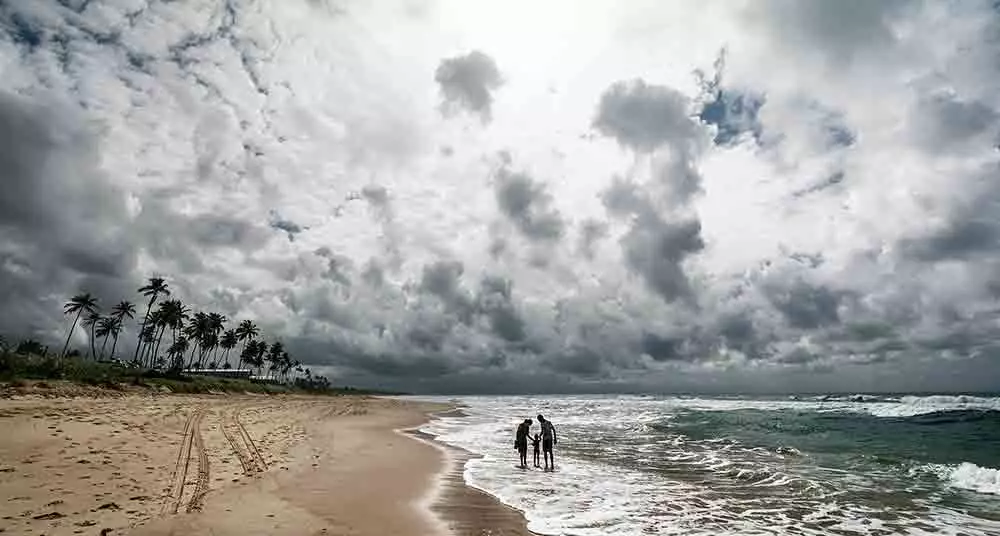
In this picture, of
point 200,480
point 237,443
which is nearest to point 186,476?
point 200,480

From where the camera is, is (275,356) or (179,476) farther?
(275,356)

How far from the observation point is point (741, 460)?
22.1 metres

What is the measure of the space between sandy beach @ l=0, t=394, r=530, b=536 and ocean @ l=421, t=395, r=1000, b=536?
206 cm

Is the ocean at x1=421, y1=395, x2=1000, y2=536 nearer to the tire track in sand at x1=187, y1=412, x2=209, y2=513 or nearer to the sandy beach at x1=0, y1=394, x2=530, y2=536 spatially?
the sandy beach at x1=0, y1=394, x2=530, y2=536

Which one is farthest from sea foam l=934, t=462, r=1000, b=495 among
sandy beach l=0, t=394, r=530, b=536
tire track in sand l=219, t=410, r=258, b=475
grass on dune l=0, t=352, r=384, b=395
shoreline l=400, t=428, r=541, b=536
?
grass on dune l=0, t=352, r=384, b=395

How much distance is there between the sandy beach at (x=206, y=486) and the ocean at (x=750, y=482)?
Result: 206 cm

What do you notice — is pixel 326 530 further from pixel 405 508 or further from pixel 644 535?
pixel 644 535

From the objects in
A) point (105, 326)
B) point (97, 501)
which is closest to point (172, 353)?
point (105, 326)

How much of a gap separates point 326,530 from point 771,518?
34.0ft

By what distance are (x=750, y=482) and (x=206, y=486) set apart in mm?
16118

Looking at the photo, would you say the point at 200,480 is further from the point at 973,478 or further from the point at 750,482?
the point at 973,478

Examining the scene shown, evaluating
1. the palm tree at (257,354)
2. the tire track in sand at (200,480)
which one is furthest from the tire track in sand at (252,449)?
the palm tree at (257,354)

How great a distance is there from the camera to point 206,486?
12164mm

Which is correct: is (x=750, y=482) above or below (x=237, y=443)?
below
